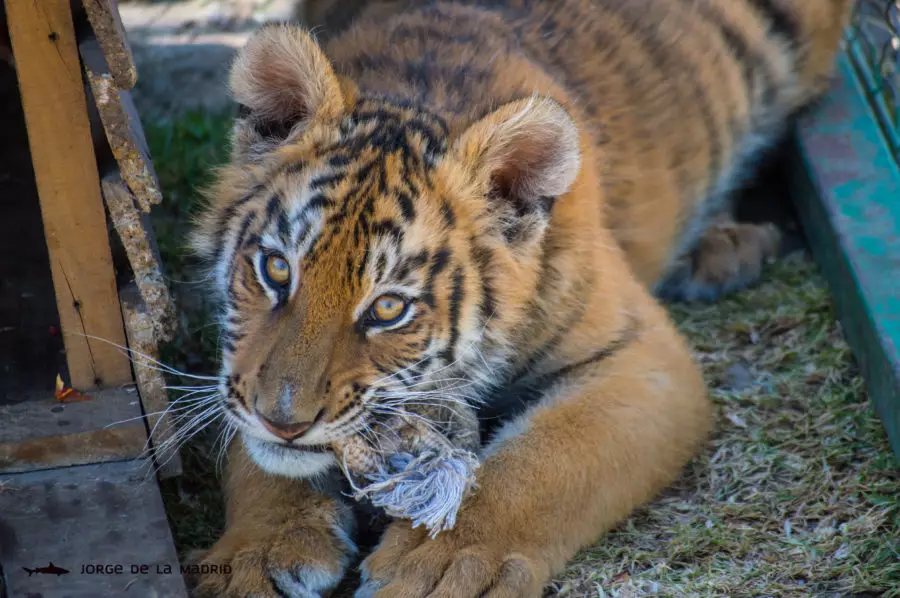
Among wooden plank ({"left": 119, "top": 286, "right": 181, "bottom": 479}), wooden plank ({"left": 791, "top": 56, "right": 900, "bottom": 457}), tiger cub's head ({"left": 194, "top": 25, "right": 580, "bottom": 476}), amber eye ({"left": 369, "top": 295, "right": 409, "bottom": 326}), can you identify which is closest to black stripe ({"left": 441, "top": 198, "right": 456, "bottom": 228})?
tiger cub's head ({"left": 194, "top": 25, "right": 580, "bottom": 476})

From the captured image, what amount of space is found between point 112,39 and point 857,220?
248 centimetres

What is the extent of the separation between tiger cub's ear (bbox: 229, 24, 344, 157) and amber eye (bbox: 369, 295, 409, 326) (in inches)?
19.1

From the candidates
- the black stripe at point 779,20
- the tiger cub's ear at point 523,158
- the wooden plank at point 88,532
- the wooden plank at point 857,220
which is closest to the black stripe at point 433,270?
the tiger cub's ear at point 523,158

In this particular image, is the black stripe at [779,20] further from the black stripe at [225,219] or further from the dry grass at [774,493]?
the black stripe at [225,219]

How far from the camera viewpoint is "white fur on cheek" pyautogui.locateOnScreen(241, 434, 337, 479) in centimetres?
240

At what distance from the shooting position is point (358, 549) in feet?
8.71

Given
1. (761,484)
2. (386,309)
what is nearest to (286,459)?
(386,309)

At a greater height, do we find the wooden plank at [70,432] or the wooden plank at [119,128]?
the wooden plank at [119,128]

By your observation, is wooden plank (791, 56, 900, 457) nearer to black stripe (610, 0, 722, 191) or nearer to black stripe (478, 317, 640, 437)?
black stripe (610, 0, 722, 191)

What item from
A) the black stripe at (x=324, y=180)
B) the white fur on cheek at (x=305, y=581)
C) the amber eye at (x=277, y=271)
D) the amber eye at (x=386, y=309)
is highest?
the black stripe at (x=324, y=180)

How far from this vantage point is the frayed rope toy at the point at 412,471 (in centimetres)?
240

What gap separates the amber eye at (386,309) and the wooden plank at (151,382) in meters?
0.59

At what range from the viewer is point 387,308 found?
2387mm

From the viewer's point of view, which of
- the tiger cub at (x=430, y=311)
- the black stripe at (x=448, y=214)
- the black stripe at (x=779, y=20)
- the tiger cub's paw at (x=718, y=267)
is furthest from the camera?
the black stripe at (x=779, y=20)
